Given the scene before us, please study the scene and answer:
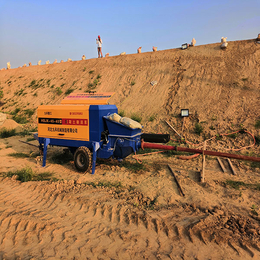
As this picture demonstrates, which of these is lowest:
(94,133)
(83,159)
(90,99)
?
(83,159)

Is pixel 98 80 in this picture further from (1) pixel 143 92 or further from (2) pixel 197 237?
(2) pixel 197 237

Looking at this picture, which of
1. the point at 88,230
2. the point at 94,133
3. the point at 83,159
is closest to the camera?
the point at 88,230

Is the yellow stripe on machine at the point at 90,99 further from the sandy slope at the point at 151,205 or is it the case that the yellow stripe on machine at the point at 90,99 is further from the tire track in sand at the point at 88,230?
the tire track in sand at the point at 88,230

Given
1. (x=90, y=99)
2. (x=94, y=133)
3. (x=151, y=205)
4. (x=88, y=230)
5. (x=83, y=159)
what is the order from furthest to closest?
(x=90, y=99)
(x=83, y=159)
(x=94, y=133)
(x=151, y=205)
(x=88, y=230)

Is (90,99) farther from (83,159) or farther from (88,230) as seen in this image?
(88,230)

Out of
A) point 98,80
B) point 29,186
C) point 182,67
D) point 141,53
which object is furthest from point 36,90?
point 29,186

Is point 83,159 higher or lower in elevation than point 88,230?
higher

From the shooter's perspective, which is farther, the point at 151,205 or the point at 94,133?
the point at 94,133

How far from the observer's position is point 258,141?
8.75 metres

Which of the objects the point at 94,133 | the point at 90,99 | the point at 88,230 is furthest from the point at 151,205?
the point at 90,99

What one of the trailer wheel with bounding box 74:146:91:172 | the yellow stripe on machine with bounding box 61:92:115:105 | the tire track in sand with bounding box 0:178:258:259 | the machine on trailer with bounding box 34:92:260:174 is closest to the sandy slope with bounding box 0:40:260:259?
the tire track in sand with bounding box 0:178:258:259

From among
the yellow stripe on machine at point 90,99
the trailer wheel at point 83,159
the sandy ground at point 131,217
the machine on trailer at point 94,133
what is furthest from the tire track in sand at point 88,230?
the yellow stripe on machine at point 90,99

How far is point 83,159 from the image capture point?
655 centimetres

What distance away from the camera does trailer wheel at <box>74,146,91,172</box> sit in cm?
629
